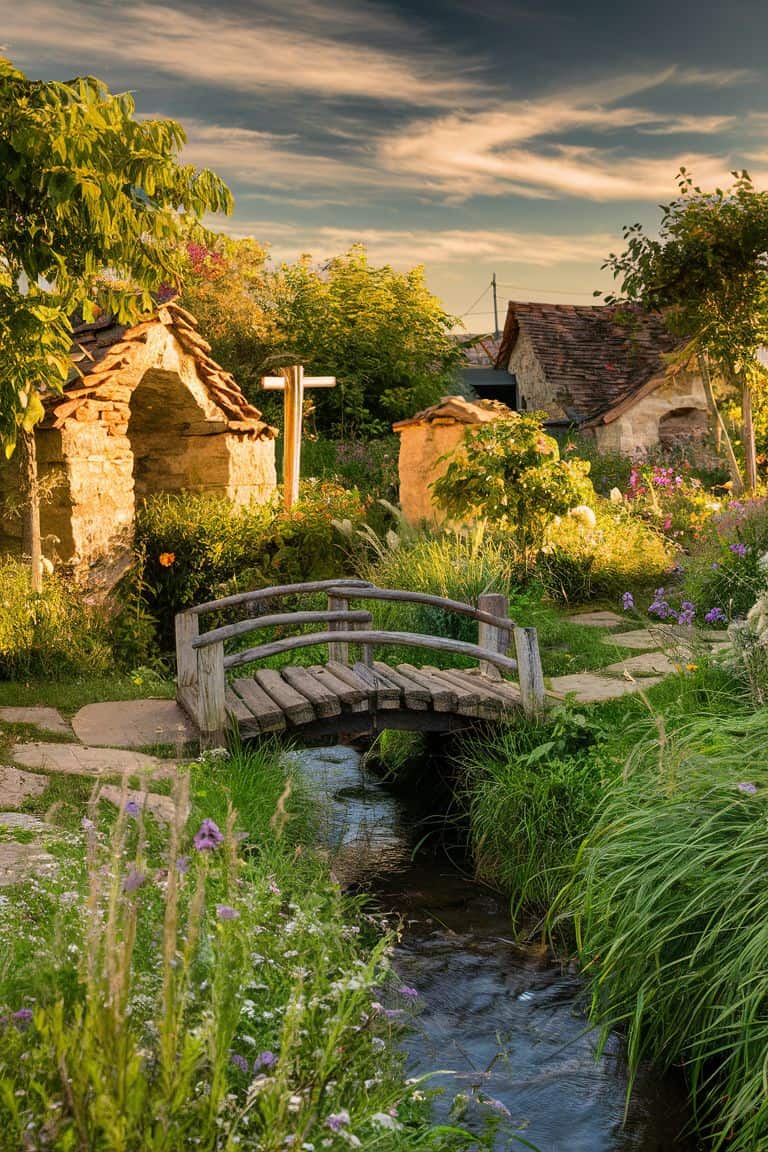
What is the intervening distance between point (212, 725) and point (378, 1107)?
137 inches

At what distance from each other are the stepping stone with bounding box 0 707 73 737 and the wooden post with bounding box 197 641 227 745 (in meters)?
0.94

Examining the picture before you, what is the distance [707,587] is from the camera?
8.92m

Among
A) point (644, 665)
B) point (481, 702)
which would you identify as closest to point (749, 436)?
point (644, 665)

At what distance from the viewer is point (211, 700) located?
5.86 m

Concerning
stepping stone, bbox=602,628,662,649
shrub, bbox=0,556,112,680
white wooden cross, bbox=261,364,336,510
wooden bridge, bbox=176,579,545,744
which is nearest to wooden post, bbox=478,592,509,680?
wooden bridge, bbox=176,579,545,744

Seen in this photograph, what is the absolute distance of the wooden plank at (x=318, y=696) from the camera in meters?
6.03

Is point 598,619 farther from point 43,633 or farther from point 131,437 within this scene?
point 131,437

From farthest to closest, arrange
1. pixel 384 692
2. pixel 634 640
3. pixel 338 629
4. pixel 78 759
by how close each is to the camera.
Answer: pixel 634 640, pixel 338 629, pixel 384 692, pixel 78 759

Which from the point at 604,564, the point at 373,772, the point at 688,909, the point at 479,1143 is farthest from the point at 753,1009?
the point at 604,564

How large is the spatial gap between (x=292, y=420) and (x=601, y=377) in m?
11.4

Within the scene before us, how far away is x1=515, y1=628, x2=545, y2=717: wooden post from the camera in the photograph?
6262 millimetres

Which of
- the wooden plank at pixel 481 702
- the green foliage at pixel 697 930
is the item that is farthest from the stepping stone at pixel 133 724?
the green foliage at pixel 697 930

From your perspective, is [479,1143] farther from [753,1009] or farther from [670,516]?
[670,516]

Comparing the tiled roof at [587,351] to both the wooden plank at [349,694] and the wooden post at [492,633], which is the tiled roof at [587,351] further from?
the wooden plank at [349,694]
